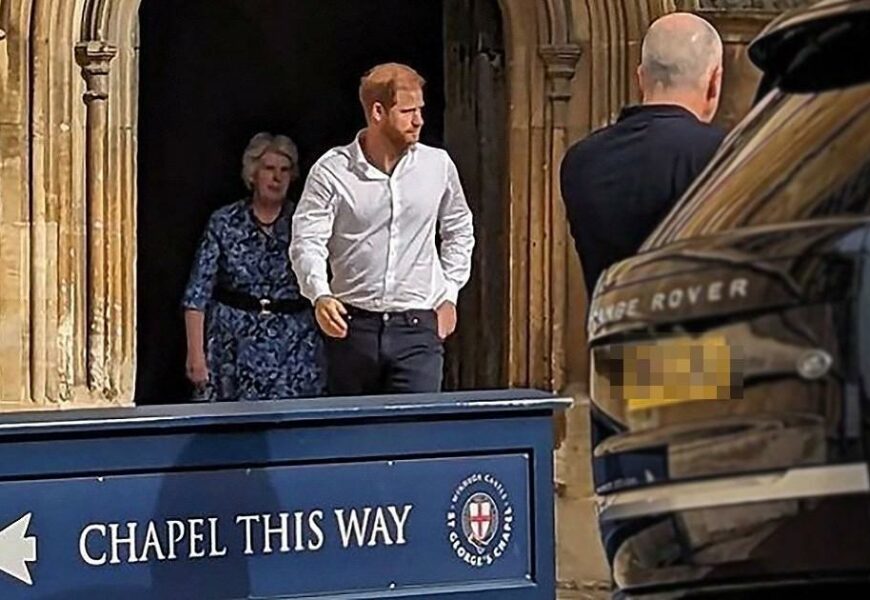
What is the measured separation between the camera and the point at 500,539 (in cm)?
542

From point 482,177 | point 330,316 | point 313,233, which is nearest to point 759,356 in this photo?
point 330,316

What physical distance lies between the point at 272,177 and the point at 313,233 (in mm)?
1550

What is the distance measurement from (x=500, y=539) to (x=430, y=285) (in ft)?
5.86

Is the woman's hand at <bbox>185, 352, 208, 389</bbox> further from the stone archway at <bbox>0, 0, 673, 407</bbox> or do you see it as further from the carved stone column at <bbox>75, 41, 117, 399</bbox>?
the carved stone column at <bbox>75, 41, 117, 399</bbox>

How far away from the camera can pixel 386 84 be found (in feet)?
22.7

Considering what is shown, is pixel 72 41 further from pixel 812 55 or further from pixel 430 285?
pixel 812 55

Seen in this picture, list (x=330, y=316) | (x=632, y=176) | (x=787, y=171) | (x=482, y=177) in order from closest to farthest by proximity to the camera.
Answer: (x=787, y=171) < (x=632, y=176) < (x=330, y=316) < (x=482, y=177)

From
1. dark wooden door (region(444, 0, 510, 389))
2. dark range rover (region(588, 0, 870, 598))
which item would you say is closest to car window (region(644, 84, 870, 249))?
dark range rover (region(588, 0, 870, 598))

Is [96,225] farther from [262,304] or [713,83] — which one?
[713,83]

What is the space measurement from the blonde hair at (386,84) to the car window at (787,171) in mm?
3421

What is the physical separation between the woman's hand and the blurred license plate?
16.6ft

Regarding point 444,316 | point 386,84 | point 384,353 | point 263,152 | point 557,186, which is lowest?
point 384,353

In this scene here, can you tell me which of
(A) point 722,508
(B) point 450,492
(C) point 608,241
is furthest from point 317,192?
(A) point 722,508

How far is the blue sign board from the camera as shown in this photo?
4.86 meters
